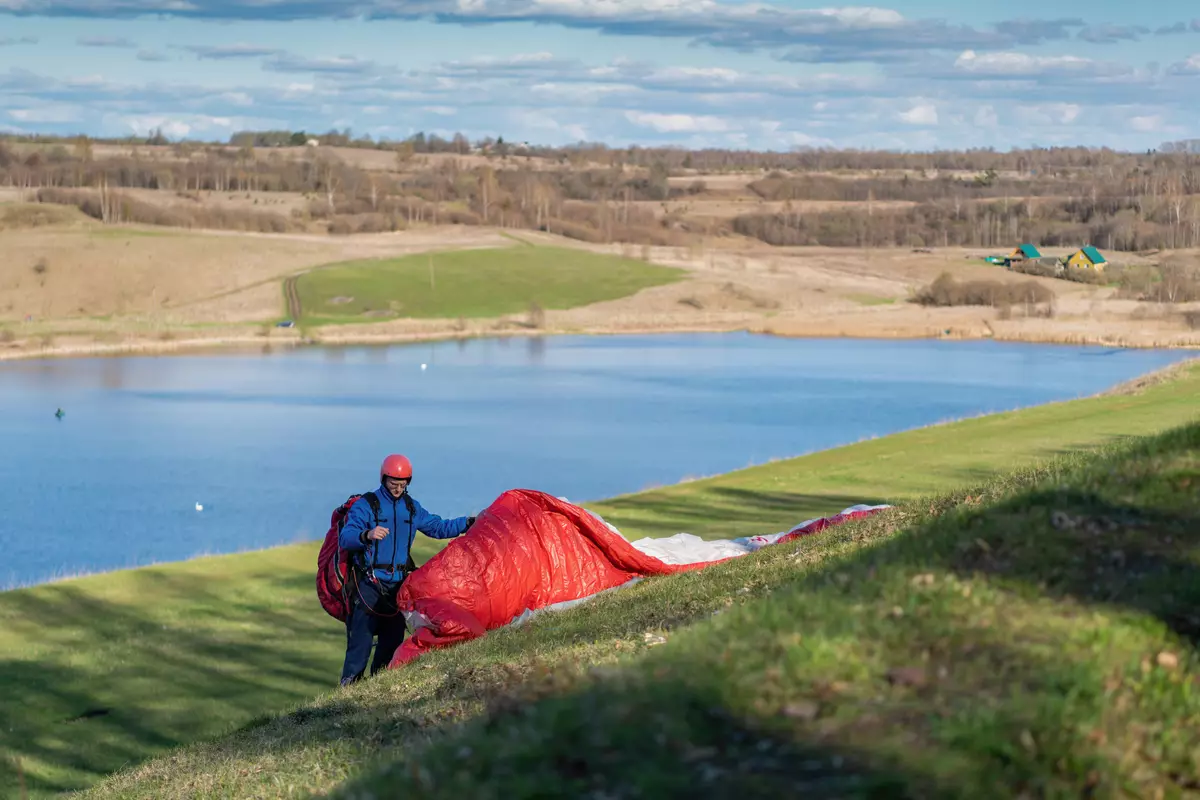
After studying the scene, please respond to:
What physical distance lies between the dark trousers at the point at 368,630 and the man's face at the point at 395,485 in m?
0.78

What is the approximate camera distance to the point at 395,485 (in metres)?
11.1

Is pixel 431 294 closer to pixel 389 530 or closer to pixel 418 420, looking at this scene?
pixel 418 420

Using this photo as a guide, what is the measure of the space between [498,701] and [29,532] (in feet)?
104

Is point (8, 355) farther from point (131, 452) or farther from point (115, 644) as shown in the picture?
point (115, 644)

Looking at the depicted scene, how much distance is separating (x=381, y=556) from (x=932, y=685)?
741cm

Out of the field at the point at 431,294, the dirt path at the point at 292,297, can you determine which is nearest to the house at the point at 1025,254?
the field at the point at 431,294

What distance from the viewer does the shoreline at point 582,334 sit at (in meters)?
84.5

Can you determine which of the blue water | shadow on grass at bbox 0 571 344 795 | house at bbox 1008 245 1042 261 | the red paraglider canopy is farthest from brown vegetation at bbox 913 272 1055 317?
the red paraglider canopy

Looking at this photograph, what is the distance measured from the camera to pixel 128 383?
69.6 meters

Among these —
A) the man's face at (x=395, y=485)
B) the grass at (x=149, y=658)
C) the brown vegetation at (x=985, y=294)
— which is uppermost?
the man's face at (x=395, y=485)

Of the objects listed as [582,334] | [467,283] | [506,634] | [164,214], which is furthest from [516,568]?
[164,214]

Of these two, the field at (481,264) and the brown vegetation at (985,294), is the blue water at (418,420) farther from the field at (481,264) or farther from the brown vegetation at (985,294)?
the brown vegetation at (985,294)

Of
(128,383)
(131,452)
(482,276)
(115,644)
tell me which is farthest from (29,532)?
(482,276)

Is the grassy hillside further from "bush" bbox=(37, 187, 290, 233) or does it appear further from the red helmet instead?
"bush" bbox=(37, 187, 290, 233)
